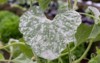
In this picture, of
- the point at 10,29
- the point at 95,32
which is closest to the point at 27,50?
the point at 95,32

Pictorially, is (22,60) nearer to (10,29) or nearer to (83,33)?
(83,33)

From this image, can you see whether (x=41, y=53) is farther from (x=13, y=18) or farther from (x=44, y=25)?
(x=13, y=18)

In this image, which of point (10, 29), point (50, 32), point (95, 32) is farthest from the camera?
point (10, 29)

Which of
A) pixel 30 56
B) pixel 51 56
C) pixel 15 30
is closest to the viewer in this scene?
pixel 51 56

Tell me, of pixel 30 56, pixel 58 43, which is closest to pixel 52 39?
pixel 58 43

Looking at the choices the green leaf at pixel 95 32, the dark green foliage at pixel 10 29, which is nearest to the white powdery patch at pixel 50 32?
the green leaf at pixel 95 32

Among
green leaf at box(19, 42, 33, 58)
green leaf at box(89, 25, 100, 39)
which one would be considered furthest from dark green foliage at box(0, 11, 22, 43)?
green leaf at box(89, 25, 100, 39)

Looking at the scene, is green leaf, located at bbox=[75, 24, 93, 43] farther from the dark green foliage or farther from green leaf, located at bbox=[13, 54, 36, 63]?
the dark green foliage

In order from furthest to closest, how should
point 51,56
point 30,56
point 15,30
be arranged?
point 15,30 → point 30,56 → point 51,56

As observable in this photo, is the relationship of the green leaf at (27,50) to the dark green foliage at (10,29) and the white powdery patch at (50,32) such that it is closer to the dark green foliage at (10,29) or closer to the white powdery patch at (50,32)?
the white powdery patch at (50,32)
